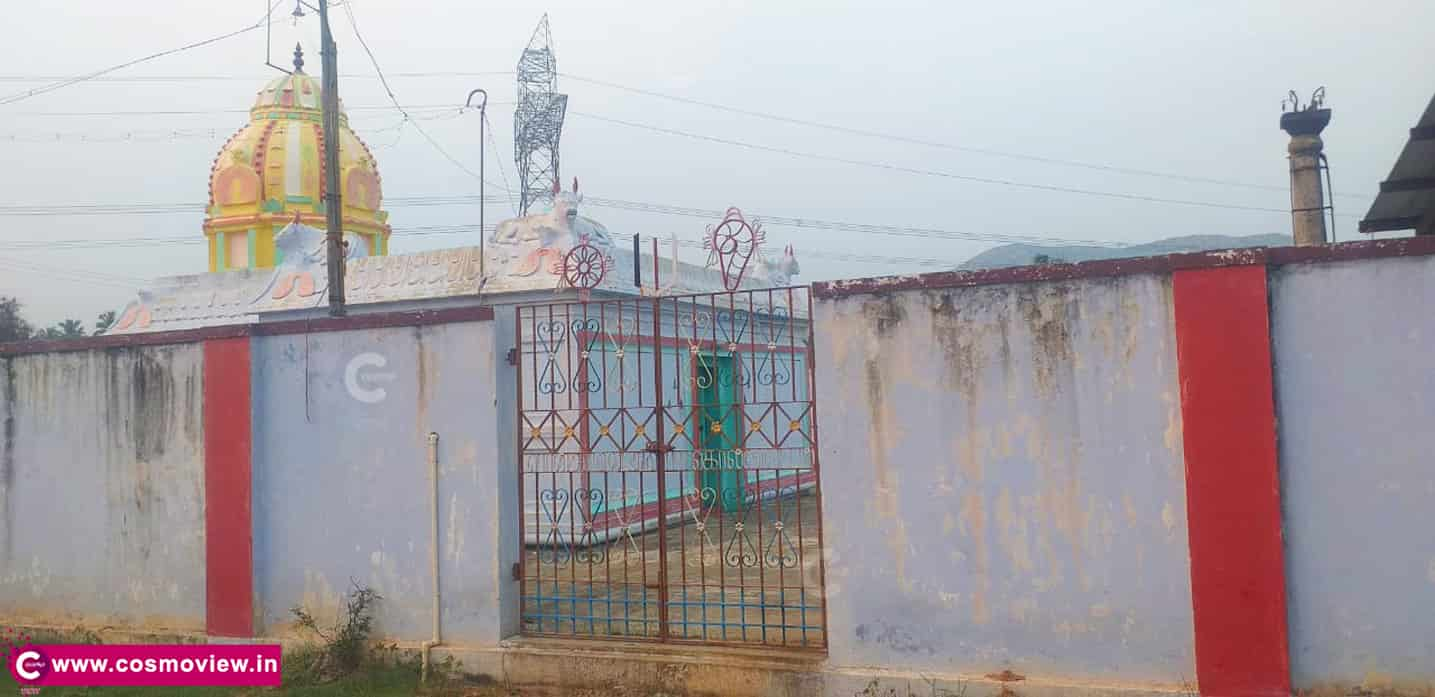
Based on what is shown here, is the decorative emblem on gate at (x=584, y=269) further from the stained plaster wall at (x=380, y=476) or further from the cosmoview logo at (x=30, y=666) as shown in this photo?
the cosmoview logo at (x=30, y=666)

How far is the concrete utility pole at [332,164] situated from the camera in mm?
8992

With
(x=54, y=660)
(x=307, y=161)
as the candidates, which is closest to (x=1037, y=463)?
(x=54, y=660)

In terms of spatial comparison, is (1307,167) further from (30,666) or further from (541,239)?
(30,666)

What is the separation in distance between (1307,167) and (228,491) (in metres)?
8.65

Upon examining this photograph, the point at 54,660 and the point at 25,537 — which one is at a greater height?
the point at 25,537

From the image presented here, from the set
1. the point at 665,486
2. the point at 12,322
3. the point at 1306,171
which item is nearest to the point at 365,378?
the point at 665,486

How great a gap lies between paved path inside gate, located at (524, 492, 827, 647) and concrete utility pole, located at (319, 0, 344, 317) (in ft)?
9.01

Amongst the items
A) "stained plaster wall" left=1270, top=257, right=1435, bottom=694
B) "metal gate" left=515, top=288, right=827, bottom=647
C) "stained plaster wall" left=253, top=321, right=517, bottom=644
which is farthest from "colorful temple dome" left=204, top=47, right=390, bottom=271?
"stained plaster wall" left=1270, top=257, right=1435, bottom=694

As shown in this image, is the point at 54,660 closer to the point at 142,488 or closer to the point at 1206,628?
the point at 142,488

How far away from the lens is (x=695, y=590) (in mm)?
8531

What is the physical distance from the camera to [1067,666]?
5.45 m

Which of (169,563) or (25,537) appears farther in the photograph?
(25,537)

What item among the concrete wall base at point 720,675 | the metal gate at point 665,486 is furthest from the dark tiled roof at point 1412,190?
the concrete wall base at point 720,675

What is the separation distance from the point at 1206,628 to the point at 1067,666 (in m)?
0.69
